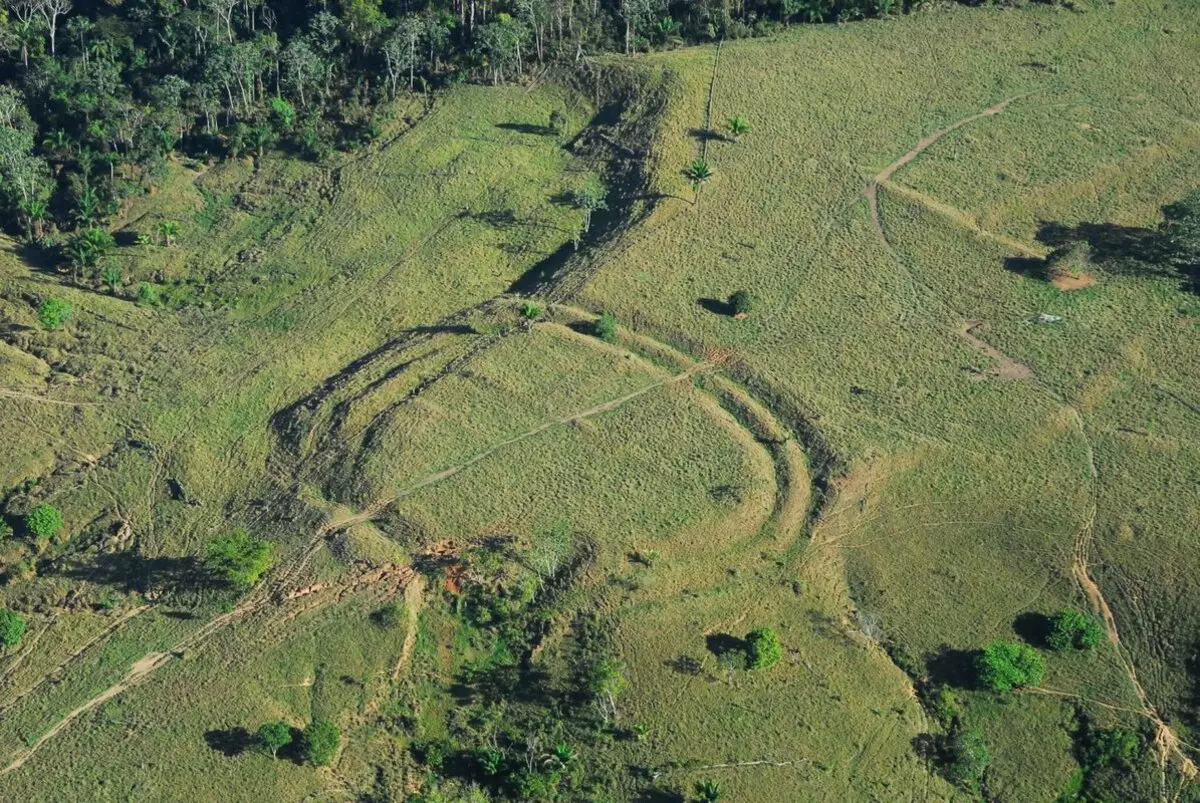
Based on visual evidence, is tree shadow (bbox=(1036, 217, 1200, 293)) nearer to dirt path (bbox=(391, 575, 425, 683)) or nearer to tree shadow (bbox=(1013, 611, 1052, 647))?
tree shadow (bbox=(1013, 611, 1052, 647))

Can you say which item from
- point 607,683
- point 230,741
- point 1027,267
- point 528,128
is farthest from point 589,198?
point 230,741

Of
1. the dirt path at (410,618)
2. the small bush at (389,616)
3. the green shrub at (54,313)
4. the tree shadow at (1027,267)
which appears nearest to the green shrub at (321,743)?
the dirt path at (410,618)

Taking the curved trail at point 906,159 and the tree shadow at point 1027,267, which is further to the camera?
the curved trail at point 906,159

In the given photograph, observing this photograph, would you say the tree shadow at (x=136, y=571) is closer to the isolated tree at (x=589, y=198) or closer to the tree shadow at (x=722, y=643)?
the tree shadow at (x=722, y=643)

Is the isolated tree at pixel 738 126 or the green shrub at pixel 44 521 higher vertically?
the isolated tree at pixel 738 126

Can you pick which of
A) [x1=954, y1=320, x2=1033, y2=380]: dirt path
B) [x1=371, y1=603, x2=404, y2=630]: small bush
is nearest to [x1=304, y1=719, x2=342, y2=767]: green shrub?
[x1=371, y1=603, x2=404, y2=630]: small bush

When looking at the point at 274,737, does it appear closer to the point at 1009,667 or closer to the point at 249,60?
the point at 1009,667

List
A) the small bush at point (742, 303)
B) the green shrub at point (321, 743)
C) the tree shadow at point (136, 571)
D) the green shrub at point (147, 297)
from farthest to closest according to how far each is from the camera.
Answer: the green shrub at point (147, 297) → the small bush at point (742, 303) → the tree shadow at point (136, 571) → the green shrub at point (321, 743)
